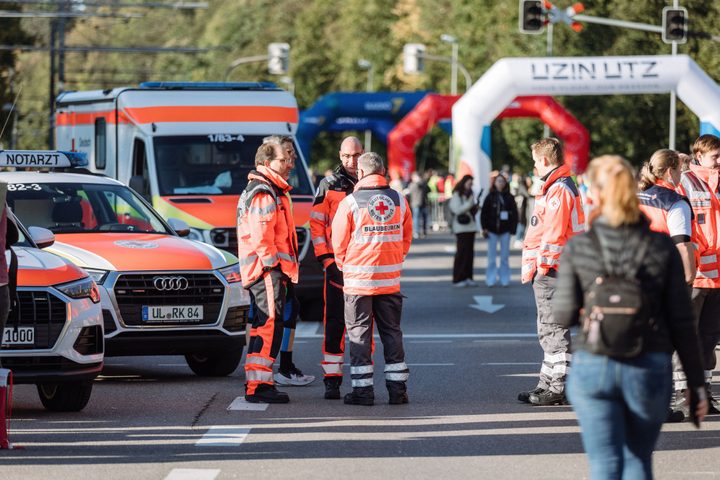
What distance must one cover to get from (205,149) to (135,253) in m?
6.50

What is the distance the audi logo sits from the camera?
1308 centimetres

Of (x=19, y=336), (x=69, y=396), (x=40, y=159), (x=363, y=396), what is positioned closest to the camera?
(x=19, y=336)

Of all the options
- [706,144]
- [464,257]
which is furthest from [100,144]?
[706,144]

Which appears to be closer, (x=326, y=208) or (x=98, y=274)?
(x=326, y=208)

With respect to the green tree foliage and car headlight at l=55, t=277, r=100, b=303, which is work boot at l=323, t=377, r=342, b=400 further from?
the green tree foliage

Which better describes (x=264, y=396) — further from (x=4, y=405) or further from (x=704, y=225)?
(x=704, y=225)

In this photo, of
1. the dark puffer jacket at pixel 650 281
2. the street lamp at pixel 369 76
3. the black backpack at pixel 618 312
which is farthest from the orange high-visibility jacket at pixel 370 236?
the street lamp at pixel 369 76

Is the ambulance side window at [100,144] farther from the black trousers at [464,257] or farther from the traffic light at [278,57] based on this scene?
the traffic light at [278,57]

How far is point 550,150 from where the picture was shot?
11.8 meters

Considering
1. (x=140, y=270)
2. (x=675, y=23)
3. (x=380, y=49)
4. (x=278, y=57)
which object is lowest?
(x=140, y=270)

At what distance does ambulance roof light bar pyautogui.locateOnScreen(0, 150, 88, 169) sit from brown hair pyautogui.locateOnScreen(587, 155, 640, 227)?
823cm

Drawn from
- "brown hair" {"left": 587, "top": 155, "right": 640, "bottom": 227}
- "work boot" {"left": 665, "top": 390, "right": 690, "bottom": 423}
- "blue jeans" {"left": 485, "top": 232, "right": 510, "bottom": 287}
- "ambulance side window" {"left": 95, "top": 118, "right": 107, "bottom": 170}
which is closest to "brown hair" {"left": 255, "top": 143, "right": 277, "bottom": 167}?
"work boot" {"left": 665, "top": 390, "right": 690, "bottom": 423}

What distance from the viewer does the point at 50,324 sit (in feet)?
35.9

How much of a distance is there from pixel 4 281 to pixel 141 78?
323 ft
